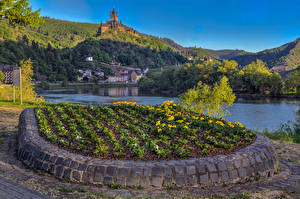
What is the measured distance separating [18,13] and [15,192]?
12719 millimetres

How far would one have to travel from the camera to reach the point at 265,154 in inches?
223

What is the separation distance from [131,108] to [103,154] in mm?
5107

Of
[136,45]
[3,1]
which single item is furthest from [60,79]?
[136,45]

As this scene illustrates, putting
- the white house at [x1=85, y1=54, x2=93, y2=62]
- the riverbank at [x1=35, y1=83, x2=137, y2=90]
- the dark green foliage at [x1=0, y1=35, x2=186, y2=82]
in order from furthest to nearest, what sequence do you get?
1. the white house at [x1=85, y1=54, x2=93, y2=62]
2. the dark green foliage at [x1=0, y1=35, x2=186, y2=82]
3. the riverbank at [x1=35, y1=83, x2=137, y2=90]

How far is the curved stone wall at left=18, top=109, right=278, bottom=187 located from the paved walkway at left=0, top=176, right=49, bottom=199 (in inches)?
28.3

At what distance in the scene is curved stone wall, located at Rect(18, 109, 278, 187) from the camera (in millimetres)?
4488

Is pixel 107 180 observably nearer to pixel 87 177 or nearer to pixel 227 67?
pixel 87 177

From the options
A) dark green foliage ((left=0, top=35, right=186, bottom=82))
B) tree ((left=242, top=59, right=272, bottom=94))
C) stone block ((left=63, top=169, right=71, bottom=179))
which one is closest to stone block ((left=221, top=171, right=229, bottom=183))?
stone block ((left=63, top=169, right=71, bottom=179))

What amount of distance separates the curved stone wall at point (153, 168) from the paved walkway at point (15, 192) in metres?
0.72

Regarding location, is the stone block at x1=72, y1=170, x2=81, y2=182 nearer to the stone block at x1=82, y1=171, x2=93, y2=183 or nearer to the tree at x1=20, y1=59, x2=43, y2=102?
the stone block at x1=82, y1=171, x2=93, y2=183

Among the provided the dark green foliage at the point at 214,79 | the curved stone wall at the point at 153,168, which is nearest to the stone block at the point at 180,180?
the curved stone wall at the point at 153,168

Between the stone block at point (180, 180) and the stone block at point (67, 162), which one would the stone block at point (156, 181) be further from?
the stone block at point (67, 162)

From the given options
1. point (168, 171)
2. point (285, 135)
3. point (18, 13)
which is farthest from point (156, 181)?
point (18, 13)

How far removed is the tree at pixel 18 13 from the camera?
537 inches
